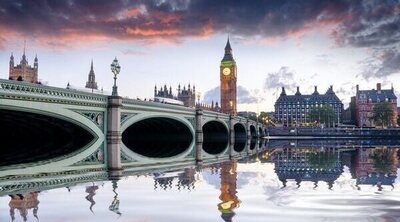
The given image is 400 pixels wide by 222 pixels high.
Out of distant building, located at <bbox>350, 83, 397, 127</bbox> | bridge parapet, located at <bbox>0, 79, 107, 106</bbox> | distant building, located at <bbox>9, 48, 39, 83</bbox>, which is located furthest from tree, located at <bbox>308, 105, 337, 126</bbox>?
bridge parapet, located at <bbox>0, 79, 107, 106</bbox>

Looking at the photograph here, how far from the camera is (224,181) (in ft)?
43.9

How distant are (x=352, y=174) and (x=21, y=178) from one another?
12257 millimetres

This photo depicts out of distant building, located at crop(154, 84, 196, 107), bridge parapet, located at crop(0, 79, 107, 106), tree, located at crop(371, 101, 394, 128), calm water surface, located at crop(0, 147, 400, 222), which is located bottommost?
calm water surface, located at crop(0, 147, 400, 222)

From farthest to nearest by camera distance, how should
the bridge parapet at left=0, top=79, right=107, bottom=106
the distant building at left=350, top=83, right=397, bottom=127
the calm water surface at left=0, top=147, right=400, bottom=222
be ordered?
the distant building at left=350, top=83, right=397, bottom=127 → the bridge parapet at left=0, top=79, right=107, bottom=106 → the calm water surface at left=0, top=147, right=400, bottom=222

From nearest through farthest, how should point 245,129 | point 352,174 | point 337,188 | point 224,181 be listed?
point 337,188 → point 224,181 → point 352,174 → point 245,129

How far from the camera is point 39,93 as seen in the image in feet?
75.4

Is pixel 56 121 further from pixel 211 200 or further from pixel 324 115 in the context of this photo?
pixel 324 115

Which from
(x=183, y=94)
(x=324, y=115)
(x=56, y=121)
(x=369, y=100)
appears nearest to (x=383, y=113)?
(x=324, y=115)

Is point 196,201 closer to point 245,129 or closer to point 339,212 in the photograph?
point 339,212

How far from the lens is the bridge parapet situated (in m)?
20.8

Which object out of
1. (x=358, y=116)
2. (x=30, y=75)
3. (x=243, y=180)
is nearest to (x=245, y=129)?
(x=243, y=180)

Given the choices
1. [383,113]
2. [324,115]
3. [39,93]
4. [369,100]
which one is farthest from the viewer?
[369,100]

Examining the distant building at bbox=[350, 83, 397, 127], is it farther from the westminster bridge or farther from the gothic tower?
the westminster bridge

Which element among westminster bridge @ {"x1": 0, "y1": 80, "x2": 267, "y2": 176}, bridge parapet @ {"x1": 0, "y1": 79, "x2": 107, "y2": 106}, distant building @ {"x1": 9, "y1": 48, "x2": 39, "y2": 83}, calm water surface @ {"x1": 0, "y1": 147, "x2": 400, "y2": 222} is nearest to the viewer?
calm water surface @ {"x1": 0, "y1": 147, "x2": 400, "y2": 222}
